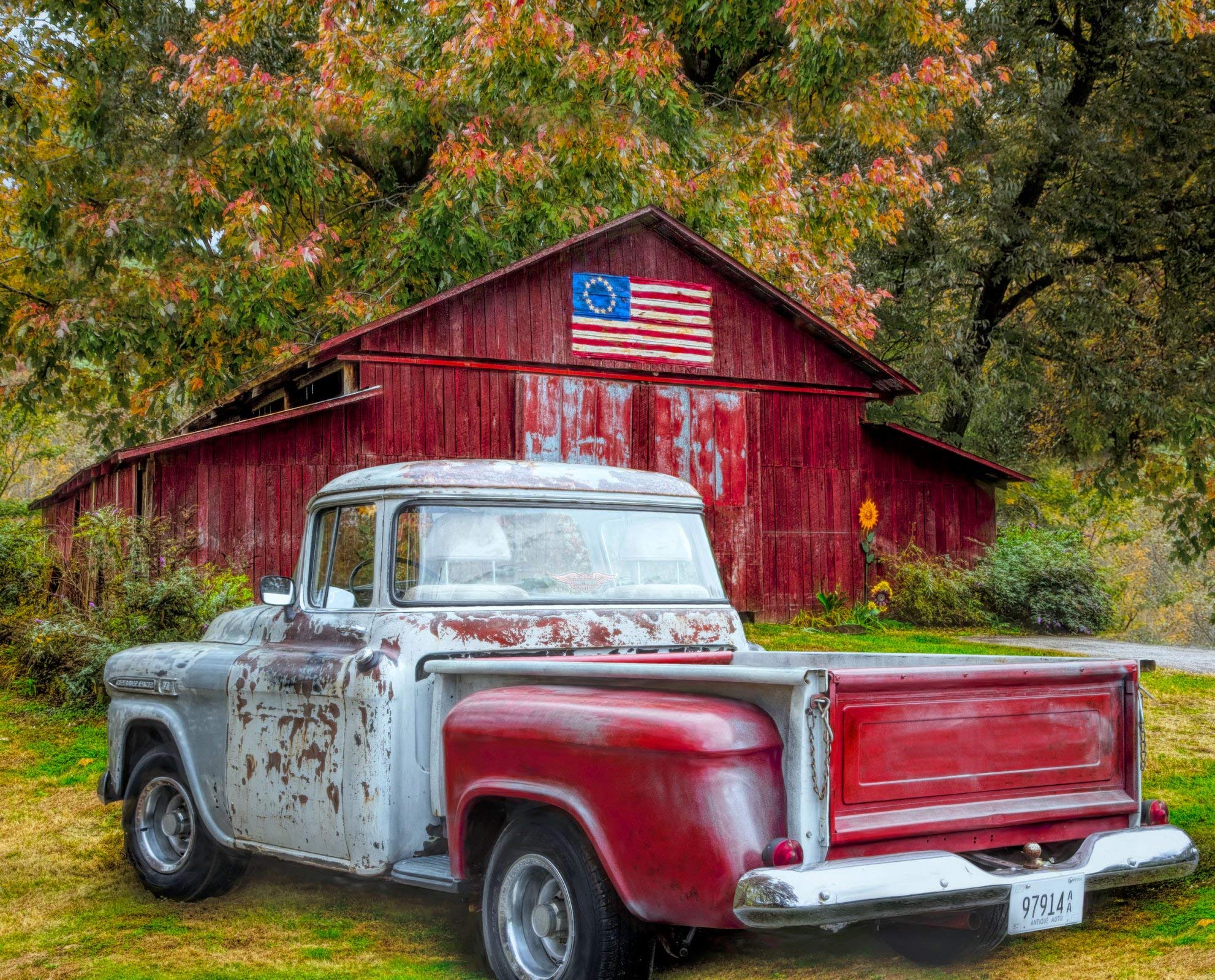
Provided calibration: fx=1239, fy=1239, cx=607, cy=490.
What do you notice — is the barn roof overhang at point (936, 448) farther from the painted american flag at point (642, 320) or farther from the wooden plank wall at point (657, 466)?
the painted american flag at point (642, 320)

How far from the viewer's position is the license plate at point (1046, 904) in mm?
3900

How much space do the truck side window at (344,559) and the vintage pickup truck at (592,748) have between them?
2 centimetres

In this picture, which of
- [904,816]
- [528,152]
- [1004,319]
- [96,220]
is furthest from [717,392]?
[904,816]

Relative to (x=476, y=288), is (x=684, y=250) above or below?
above

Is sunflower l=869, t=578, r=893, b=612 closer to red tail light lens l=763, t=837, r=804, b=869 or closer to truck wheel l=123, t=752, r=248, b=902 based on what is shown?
truck wheel l=123, t=752, r=248, b=902

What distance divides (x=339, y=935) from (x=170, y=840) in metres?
1.29

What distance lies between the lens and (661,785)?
3.76 m

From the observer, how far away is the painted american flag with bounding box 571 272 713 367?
16875 mm

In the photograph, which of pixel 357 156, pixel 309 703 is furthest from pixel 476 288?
pixel 309 703

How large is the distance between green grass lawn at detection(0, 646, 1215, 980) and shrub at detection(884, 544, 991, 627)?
36.3 feet

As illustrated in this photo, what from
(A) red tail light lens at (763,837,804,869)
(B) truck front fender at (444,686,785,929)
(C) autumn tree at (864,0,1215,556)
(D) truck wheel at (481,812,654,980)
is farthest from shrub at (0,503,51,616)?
(C) autumn tree at (864,0,1215,556)

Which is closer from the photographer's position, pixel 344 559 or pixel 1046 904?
pixel 1046 904

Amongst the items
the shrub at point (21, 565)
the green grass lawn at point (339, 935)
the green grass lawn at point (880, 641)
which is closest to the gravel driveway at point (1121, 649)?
the green grass lawn at point (880, 641)

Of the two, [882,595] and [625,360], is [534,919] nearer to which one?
[625,360]
